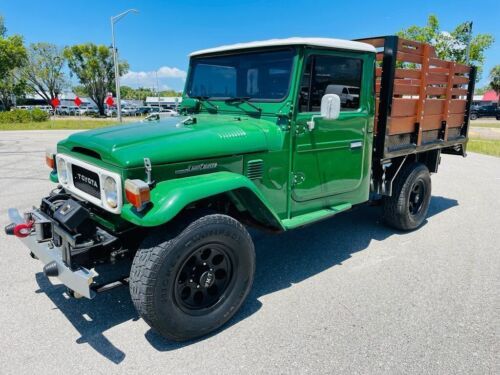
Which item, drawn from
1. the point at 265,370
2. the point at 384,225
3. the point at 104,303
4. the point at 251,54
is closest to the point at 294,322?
the point at 265,370

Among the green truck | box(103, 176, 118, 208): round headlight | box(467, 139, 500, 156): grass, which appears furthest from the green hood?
box(467, 139, 500, 156): grass

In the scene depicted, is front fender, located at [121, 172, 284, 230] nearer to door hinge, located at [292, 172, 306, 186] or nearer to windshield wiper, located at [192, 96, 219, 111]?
door hinge, located at [292, 172, 306, 186]

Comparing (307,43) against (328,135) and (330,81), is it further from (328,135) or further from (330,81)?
(328,135)

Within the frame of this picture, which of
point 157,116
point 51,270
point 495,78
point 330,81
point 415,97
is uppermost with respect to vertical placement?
point 495,78

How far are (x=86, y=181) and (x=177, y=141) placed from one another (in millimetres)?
836

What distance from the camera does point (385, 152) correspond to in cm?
444

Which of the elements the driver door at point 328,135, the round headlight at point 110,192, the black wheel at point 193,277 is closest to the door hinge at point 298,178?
the driver door at point 328,135

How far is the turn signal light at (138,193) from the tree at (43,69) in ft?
195

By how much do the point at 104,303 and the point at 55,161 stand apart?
4.60 feet

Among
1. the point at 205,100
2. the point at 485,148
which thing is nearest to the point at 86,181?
the point at 205,100

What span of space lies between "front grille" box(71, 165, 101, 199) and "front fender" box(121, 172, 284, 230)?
0.44 m

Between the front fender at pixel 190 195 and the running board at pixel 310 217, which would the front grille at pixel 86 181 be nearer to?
the front fender at pixel 190 195

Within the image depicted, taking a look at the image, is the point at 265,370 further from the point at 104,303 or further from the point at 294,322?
the point at 104,303

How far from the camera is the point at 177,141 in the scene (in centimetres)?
288
